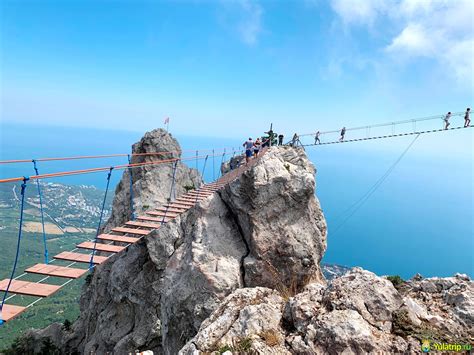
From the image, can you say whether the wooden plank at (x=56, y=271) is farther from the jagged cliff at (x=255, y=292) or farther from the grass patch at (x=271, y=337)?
the grass patch at (x=271, y=337)

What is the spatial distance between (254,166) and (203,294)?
7.49 m

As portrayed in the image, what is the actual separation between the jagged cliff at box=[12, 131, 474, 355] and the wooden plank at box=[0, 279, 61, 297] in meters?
3.81

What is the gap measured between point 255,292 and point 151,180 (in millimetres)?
22901

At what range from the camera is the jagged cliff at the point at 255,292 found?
7016mm

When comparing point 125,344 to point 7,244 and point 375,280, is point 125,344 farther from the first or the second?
point 7,244

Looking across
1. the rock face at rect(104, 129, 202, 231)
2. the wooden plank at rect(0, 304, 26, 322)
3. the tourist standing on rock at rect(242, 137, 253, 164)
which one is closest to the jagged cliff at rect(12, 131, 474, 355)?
the rock face at rect(104, 129, 202, 231)

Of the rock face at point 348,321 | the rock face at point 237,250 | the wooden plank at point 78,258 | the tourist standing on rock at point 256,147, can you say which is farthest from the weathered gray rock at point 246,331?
the tourist standing on rock at point 256,147

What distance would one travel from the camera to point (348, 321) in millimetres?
6809

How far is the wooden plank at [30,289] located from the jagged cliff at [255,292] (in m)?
3.81

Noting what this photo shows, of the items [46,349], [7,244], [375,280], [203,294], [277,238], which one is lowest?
[7,244]

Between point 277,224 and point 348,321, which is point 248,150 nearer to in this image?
point 277,224

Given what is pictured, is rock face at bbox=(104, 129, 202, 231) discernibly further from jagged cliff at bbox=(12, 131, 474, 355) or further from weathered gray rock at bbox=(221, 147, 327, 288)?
weathered gray rock at bbox=(221, 147, 327, 288)

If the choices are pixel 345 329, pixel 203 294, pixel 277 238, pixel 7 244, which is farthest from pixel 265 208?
pixel 7 244

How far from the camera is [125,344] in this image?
64.2 feet
